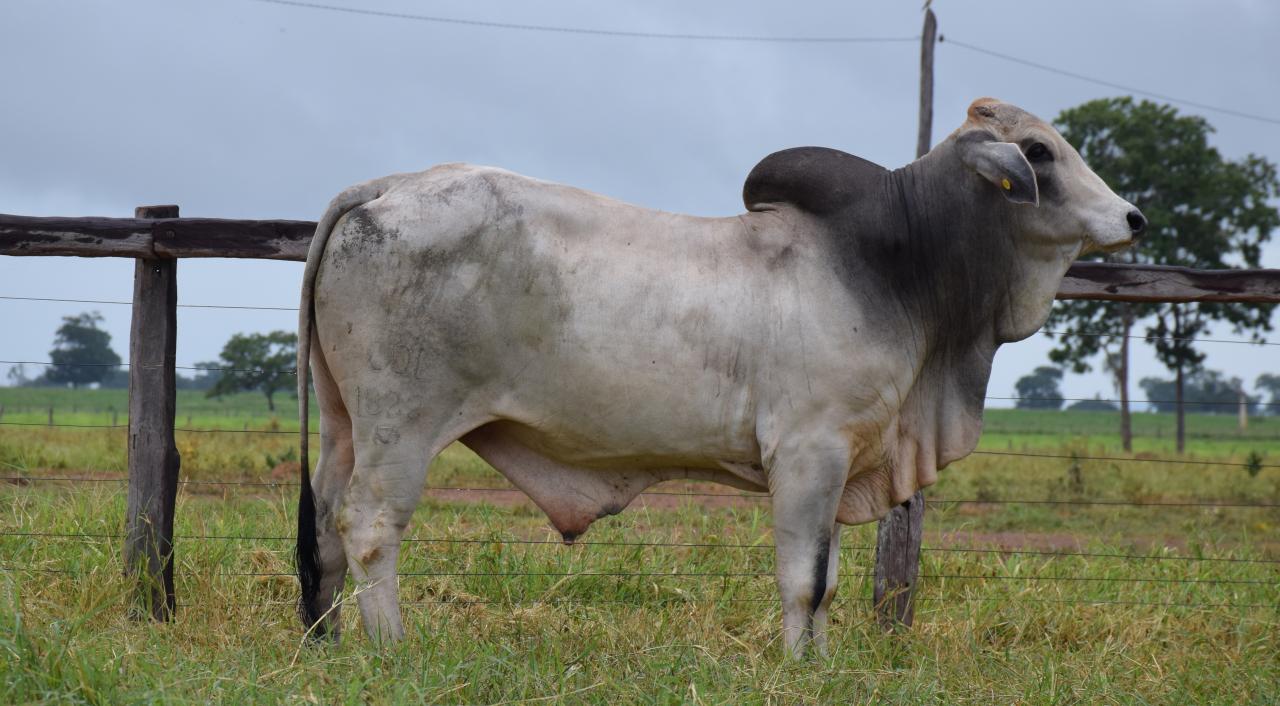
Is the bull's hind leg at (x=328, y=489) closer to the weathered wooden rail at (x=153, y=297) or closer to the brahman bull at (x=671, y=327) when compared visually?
the brahman bull at (x=671, y=327)

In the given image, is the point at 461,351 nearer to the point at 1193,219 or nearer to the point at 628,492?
the point at 628,492

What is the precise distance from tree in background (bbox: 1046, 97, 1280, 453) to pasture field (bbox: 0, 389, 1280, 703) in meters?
17.8

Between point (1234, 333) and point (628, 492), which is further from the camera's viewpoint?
point (1234, 333)

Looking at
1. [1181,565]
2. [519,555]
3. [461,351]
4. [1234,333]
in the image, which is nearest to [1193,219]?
[1234,333]

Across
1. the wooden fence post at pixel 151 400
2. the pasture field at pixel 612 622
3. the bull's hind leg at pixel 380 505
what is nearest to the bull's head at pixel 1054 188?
the pasture field at pixel 612 622

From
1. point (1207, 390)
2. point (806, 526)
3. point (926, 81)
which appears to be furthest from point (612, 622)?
point (1207, 390)

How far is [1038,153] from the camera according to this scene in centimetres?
439

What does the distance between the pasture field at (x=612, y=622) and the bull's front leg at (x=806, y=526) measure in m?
0.15

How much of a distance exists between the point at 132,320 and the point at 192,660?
6.37 ft

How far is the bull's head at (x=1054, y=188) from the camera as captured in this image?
4320 millimetres

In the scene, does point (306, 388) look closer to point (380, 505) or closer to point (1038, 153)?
point (380, 505)

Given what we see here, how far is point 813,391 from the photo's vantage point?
13.7ft

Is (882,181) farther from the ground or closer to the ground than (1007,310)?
farther from the ground

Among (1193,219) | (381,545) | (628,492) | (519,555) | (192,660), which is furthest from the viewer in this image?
(1193,219)
